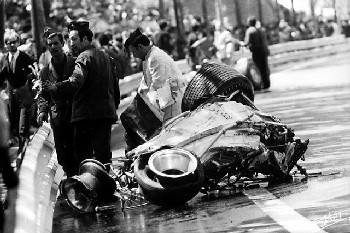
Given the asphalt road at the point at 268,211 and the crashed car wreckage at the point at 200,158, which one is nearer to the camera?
the asphalt road at the point at 268,211

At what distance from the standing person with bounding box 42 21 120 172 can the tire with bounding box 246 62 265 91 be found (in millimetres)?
17089

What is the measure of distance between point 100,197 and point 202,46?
22.6 m

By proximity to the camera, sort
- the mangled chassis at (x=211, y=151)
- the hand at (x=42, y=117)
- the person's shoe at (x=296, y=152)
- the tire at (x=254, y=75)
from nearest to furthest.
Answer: the mangled chassis at (x=211, y=151), the person's shoe at (x=296, y=152), the hand at (x=42, y=117), the tire at (x=254, y=75)

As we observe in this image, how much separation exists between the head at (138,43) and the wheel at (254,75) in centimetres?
1642

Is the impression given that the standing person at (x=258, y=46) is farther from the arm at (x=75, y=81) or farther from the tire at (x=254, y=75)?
the arm at (x=75, y=81)

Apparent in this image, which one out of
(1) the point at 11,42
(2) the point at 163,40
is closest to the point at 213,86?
(1) the point at 11,42

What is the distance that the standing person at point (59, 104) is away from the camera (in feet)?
47.5

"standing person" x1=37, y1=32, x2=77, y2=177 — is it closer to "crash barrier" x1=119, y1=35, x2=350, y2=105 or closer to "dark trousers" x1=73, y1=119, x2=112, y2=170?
"dark trousers" x1=73, y1=119, x2=112, y2=170

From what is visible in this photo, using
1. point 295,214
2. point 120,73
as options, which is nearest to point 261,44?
point 120,73

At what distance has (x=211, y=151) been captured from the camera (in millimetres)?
13172

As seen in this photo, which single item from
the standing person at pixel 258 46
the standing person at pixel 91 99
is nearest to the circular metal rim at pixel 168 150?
the standing person at pixel 91 99

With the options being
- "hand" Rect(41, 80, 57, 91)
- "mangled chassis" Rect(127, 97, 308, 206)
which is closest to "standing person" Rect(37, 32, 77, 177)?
"hand" Rect(41, 80, 57, 91)

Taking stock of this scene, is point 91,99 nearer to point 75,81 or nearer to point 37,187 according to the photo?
point 75,81

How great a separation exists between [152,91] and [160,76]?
286 mm
